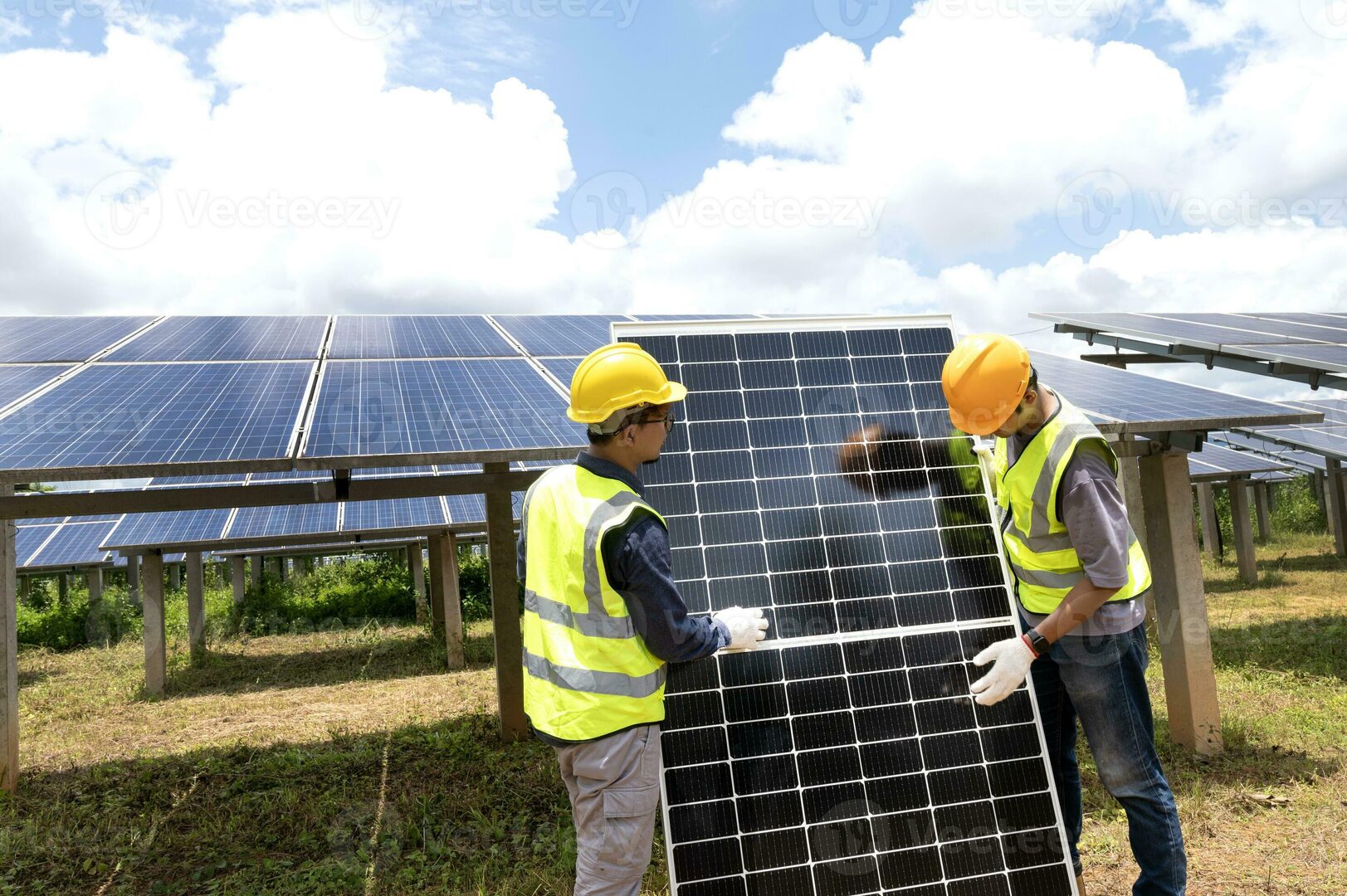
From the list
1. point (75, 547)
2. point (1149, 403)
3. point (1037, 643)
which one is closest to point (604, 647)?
point (1037, 643)

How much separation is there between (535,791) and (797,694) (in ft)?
14.3

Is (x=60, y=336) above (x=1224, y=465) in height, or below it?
above

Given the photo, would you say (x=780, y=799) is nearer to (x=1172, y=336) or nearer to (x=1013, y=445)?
(x=1013, y=445)

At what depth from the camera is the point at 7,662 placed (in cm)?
777

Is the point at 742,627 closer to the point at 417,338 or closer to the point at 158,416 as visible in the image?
the point at 158,416

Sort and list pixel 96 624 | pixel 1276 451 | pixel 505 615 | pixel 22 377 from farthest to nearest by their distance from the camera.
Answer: pixel 1276 451, pixel 96 624, pixel 505 615, pixel 22 377

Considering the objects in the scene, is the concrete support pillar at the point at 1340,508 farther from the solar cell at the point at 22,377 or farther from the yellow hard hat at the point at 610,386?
the solar cell at the point at 22,377

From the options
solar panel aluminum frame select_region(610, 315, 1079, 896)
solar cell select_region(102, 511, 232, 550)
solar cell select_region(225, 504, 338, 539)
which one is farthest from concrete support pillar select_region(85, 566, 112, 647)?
solar panel aluminum frame select_region(610, 315, 1079, 896)

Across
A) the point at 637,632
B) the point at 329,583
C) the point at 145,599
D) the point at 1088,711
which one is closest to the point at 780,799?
the point at 637,632

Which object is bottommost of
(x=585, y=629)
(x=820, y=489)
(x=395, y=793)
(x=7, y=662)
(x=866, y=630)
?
(x=395, y=793)

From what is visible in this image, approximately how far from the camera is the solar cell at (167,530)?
13.6 meters

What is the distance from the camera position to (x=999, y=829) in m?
3.98

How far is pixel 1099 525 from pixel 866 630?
1122 mm

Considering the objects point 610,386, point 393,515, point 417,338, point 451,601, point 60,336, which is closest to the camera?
point 610,386
